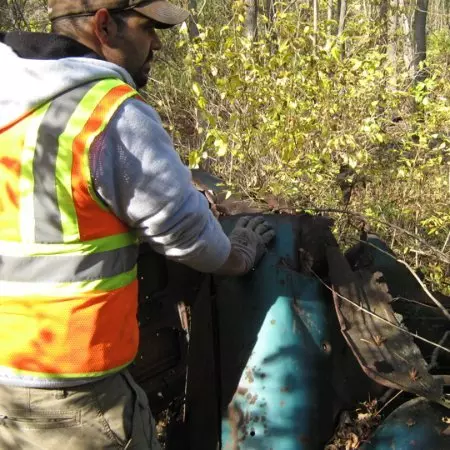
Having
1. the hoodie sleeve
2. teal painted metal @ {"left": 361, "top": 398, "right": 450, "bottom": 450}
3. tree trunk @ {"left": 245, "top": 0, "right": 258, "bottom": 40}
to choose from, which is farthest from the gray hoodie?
tree trunk @ {"left": 245, "top": 0, "right": 258, "bottom": 40}

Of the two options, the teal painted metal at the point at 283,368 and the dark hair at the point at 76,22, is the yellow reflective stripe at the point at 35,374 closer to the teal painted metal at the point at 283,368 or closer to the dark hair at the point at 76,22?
the teal painted metal at the point at 283,368

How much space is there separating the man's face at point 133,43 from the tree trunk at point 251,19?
3.73m

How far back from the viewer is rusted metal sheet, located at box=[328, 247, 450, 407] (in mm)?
1912

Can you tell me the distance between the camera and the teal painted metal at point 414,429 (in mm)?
2027

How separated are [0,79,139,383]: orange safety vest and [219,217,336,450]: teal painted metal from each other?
0.58 m

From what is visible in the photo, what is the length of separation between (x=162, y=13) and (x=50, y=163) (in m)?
0.59

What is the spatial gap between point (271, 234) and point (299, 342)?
402 millimetres

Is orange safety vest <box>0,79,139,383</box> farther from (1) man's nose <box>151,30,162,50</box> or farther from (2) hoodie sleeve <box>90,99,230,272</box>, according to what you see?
(1) man's nose <box>151,30,162,50</box>

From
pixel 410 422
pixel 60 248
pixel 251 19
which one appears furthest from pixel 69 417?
pixel 251 19

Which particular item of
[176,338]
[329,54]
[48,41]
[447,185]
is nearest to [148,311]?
[176,338]

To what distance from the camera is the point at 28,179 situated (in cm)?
160

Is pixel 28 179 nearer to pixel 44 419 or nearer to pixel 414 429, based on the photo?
pixel 44 419

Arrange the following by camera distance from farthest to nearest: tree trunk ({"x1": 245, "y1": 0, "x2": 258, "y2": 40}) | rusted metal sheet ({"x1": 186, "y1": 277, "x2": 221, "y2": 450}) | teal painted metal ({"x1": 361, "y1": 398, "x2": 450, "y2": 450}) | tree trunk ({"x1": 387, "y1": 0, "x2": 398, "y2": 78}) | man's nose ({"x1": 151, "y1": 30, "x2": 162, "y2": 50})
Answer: tree trunk ({"x1": 387, "y1": 0, "x2": 398, "y2": 78}), tree trunk ({"x1": 245, "y1": 0, "x2": 258, "y2": 40}), rusted metal sheet ({"x1": 186, "y1": 277, "x2": 221, "y2": 450}), teal painted metal ({"x1": 361, "y1": 398, "x2": 450, "y2": 450}), man's nose ({"x1": 151, "y1": 30, "x2": 162, "y2": 50})

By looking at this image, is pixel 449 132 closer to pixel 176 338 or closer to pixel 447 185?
pixel 447 185
